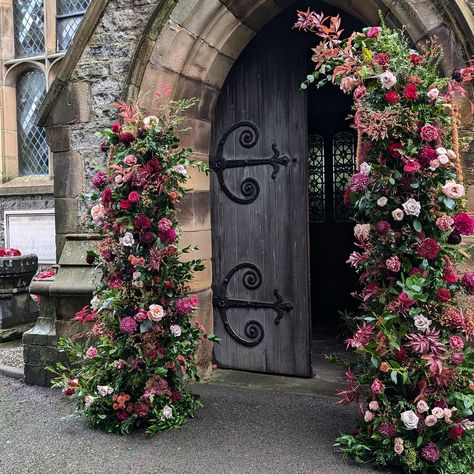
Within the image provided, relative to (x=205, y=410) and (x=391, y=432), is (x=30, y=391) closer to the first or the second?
(x=205, y=410)

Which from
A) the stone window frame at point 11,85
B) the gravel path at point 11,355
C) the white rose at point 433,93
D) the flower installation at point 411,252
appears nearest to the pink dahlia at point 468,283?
the flower installation at point 411,252

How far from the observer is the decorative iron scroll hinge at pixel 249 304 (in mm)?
4871

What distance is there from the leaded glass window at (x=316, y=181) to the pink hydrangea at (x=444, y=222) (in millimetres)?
5340

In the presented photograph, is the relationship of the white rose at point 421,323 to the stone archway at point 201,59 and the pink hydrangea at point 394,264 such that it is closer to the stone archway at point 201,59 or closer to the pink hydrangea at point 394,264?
the pink hydrangea at point 394,264

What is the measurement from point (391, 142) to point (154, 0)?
2.44 metres

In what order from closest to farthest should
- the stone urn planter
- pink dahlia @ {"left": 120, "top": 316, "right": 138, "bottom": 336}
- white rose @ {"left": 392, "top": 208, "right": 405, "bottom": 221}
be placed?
white rose @ {"left": 392, "top": 208, "right": 405, "bottom": 221}
pink dahlia @ {"left": 120, "top": 316, "right": 138, "bottom": 336}
the stone urn planter

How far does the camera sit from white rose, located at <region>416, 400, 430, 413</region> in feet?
9.64

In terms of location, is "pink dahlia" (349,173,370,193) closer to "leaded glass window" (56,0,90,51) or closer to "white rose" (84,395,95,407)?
"white rose" (84,395,95,407)

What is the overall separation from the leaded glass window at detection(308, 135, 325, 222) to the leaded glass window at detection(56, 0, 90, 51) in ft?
12.7

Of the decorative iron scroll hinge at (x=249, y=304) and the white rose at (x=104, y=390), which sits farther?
the decorative iron scroll hinge at (x=249, y=304)

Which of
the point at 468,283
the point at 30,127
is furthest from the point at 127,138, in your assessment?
the point at 30,127

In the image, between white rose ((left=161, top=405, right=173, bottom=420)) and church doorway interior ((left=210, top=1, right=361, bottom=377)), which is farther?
church doorway interior ((left=210, top=1, right=361, bottom=377))

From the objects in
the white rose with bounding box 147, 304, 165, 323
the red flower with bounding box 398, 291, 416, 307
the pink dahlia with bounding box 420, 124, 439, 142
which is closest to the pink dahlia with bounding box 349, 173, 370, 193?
the pink dahlia with bounding box 420, 124, 439, 142

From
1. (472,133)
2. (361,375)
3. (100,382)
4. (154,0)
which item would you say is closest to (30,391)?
(100,382)
